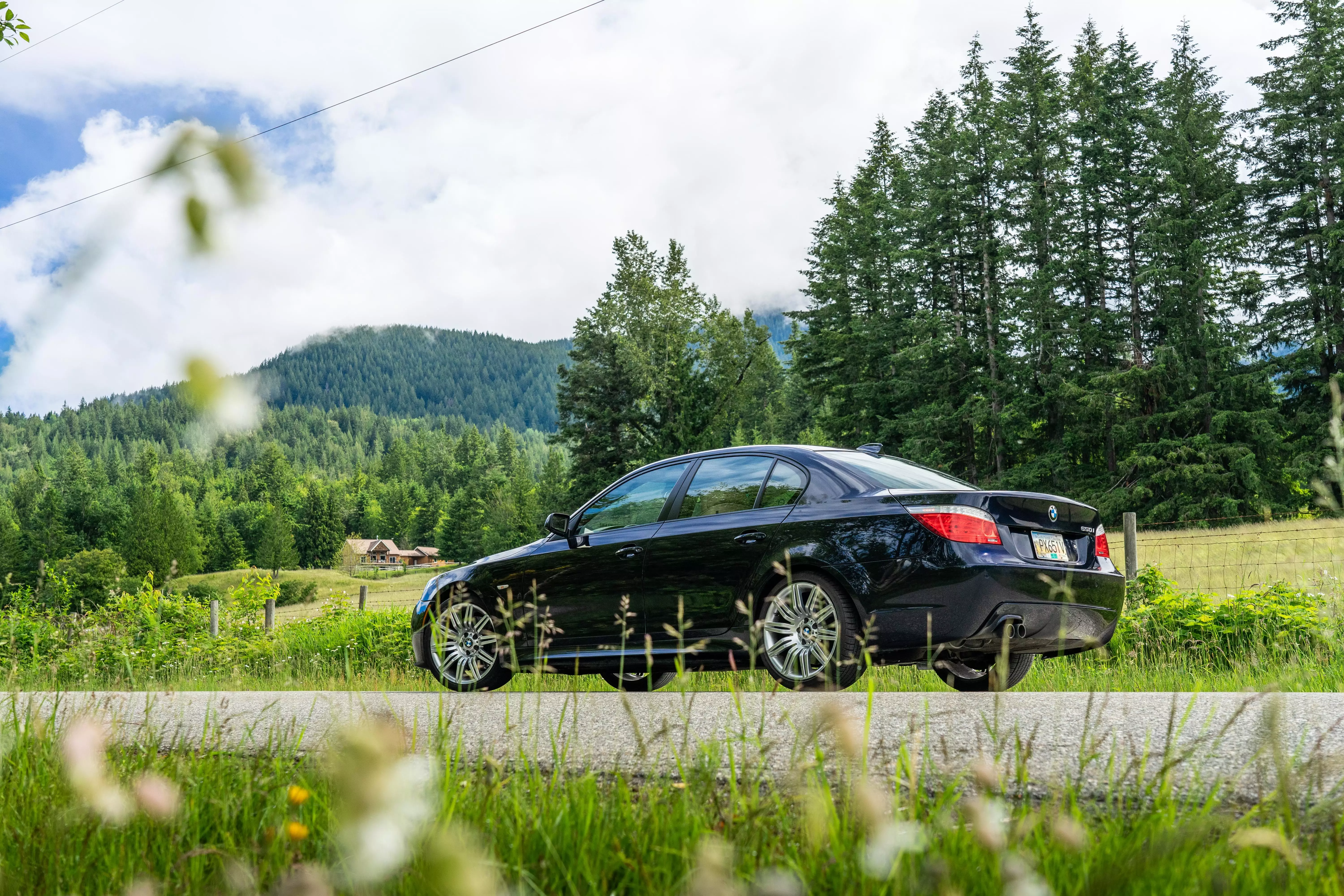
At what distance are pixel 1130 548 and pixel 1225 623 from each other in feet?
9.67

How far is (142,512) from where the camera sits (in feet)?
297

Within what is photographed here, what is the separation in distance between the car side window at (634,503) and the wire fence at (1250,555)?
5.94 metres

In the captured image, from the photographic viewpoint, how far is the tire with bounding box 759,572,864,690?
209 inches

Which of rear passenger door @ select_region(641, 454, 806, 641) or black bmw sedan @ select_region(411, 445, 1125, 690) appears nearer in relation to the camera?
black bmw sedan @ select_region(411, 445, 1125, 690)

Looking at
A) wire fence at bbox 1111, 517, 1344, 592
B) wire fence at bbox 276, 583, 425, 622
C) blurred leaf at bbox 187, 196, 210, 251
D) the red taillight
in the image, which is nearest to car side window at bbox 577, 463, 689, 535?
the red taillight

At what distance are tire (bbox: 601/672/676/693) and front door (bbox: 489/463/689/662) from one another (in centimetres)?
45

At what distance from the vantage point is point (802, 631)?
555 centimetres

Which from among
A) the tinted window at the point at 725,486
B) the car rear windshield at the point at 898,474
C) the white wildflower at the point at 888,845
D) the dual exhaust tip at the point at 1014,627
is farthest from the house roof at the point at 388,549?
the white wildflower at the point at 888,845

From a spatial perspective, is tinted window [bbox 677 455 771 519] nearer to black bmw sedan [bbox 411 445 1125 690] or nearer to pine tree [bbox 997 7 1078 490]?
black bmw sedan [bbox 411 445 1125 690]

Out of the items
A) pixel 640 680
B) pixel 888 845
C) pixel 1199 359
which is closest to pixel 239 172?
pixel 888 845

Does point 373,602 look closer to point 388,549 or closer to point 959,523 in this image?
point 959,523

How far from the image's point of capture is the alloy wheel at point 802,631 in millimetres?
5414

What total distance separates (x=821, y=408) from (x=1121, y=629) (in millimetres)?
56747

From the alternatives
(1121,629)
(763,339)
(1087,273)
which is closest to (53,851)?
(1121,629)
